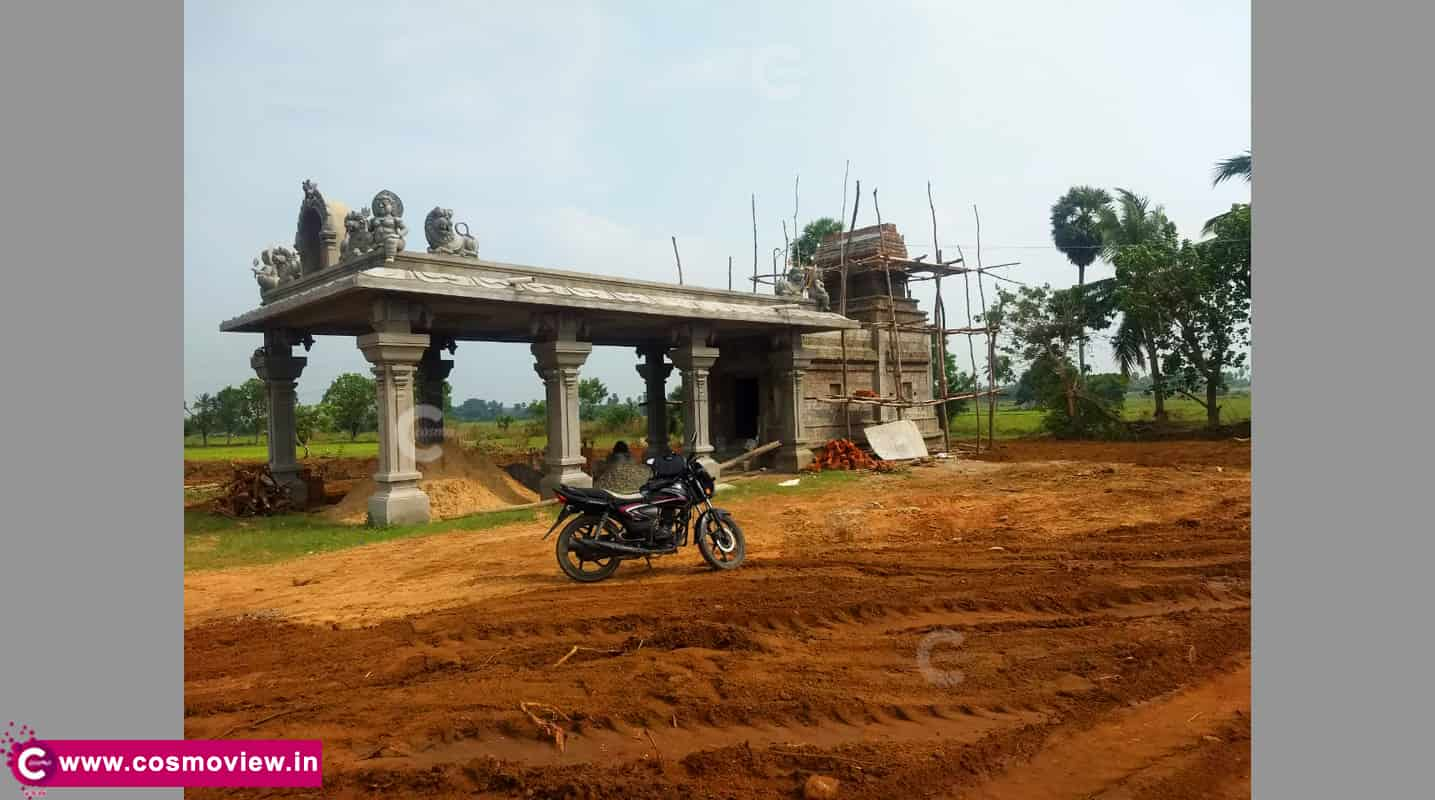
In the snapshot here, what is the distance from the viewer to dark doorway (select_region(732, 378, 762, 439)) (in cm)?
1789

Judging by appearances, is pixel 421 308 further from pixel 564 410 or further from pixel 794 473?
pixel 794 473

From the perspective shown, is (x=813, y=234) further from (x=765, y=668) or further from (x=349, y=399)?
(x=765, y=668)

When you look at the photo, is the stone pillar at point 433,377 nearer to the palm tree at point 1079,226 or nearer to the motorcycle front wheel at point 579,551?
the motorcycle front wheel at point 579,551

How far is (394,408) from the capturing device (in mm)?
9875

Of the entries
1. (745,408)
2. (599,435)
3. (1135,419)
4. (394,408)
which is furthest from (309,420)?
(1135,419)

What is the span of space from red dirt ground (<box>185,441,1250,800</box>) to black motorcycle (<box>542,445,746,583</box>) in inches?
9.4

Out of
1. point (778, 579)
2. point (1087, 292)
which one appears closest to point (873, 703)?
point (778, 579)

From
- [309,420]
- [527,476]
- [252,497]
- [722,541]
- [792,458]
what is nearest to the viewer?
[722,541]

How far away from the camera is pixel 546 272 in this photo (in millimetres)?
11586

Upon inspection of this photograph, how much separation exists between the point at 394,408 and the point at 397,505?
1.24 meters

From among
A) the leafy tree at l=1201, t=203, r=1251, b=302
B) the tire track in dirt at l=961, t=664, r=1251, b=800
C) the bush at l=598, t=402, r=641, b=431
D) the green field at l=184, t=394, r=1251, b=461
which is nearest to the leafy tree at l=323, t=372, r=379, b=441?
the green field at l=184, t=394, r=1251, b=461

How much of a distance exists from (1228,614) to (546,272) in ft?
31.0
